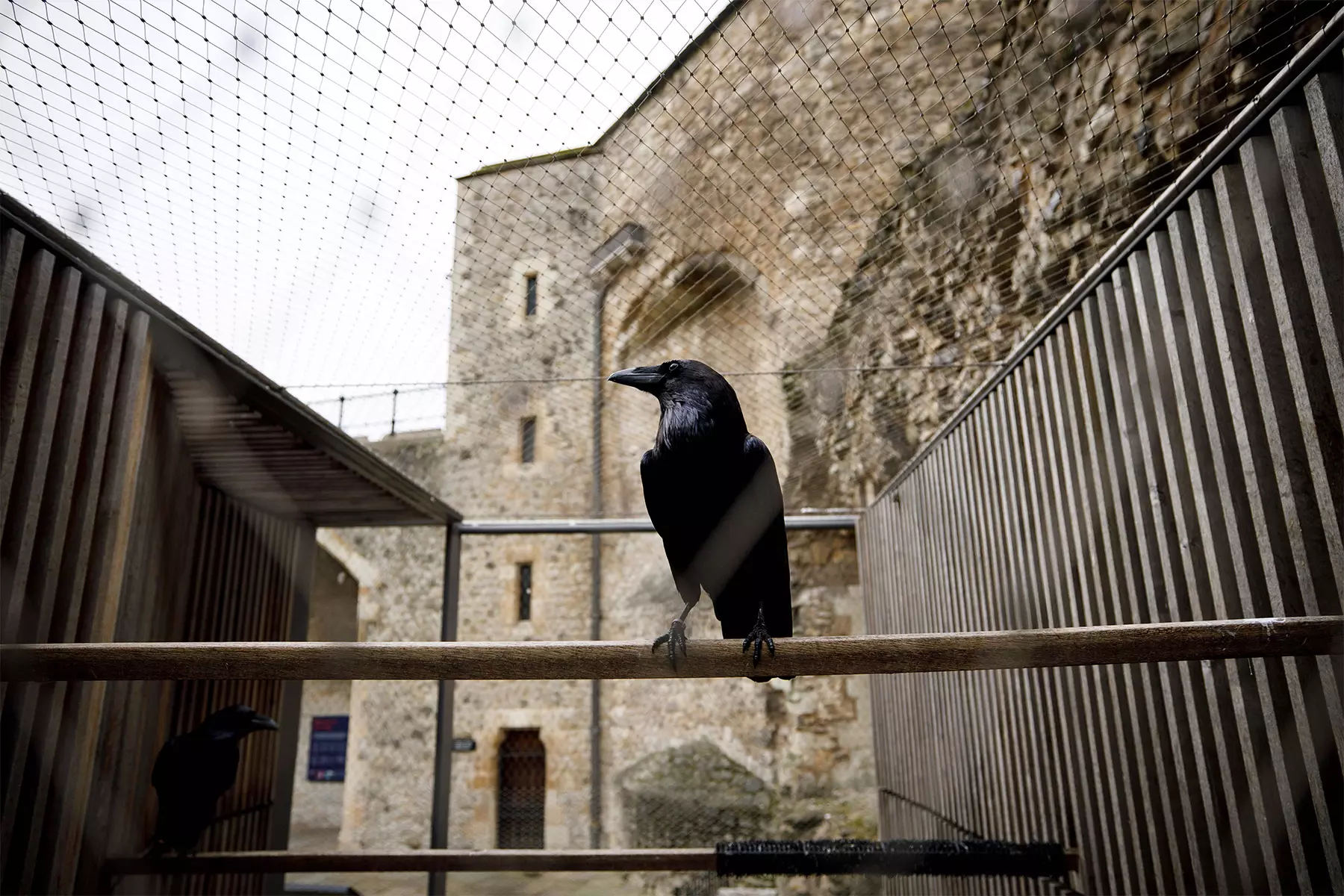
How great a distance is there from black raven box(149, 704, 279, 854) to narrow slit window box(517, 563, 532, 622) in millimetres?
A: 7420

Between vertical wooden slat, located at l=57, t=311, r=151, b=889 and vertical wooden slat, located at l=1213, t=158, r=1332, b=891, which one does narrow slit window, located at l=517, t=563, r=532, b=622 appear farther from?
vertical wooden slat, located at l=1213, t=158, r=1332, b=891

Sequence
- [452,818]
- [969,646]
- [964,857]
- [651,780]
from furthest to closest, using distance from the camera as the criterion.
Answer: [452,818]
[651,780]
[964,857]
[969,646]

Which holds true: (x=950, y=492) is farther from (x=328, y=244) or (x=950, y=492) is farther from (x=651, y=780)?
(x=651, y=780)

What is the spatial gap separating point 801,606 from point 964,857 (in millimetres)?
5030

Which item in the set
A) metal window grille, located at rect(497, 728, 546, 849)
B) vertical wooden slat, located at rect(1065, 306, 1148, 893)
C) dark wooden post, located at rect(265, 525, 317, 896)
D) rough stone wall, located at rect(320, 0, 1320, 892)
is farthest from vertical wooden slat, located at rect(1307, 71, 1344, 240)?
metal window grille, located at rect(497, 728, 546, 849)

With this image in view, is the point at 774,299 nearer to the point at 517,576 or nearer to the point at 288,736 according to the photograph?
the point at 288,736

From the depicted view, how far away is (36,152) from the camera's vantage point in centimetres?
223

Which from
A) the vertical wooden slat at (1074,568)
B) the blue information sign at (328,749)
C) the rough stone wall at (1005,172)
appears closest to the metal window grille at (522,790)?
the blue information sign at (328,749)

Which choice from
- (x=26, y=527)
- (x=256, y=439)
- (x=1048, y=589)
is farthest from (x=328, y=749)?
(x=1048, y=589)

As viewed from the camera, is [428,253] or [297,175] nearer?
[297,175]

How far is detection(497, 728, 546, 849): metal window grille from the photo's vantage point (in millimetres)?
10320

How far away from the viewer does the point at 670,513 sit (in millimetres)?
1910

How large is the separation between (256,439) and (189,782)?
4.59ft

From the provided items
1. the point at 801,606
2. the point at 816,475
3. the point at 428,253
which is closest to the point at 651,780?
the point at 801,606
